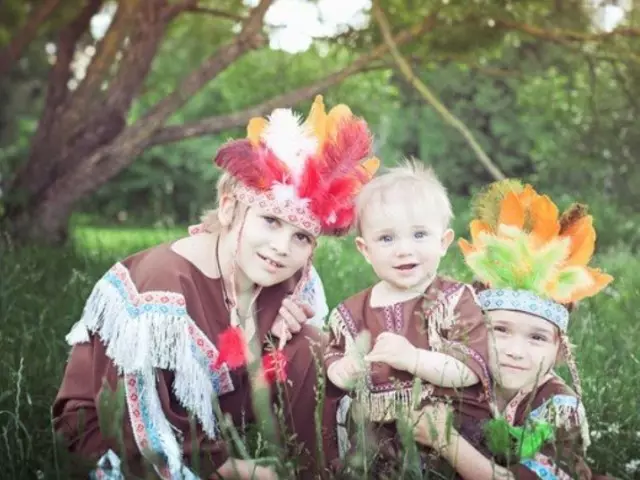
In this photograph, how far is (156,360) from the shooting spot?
2.64 m

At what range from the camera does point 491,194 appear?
9.30 feet

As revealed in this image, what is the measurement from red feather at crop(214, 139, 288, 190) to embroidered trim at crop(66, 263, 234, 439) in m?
0.37

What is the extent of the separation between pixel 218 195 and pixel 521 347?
0.93 meters

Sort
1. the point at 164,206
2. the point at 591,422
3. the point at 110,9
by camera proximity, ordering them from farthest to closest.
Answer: the point at 164,206, the point at 110,9, the point at 591,422

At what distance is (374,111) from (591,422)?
10850mm

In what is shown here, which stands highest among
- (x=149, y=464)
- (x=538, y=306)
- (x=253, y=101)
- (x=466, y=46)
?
(x=253, y=101)

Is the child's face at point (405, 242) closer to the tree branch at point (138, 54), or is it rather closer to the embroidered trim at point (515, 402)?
the embroidered trim at point (515, 402)

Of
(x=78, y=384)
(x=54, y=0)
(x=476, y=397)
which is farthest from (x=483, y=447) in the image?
(x=54, y=0)

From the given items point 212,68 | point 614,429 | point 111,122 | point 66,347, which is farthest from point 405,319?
point 111,122

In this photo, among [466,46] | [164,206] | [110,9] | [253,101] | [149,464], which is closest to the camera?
[149,464]

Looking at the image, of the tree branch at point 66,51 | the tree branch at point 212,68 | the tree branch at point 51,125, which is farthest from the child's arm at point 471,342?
the tree branch at point 66,51

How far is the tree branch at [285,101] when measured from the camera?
6789 millimetres

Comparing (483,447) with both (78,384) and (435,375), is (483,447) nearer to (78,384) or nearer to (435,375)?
(435,375)

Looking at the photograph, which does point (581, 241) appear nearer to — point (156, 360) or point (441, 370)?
point (441, 370)
